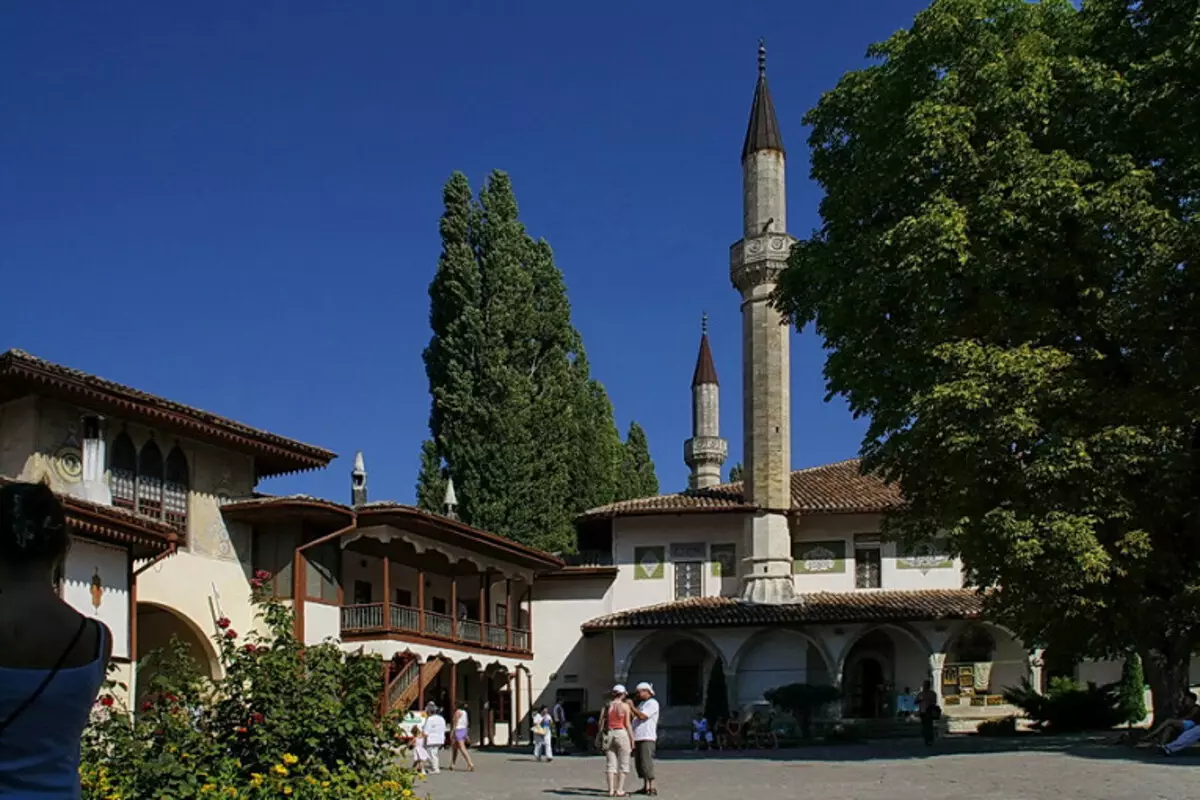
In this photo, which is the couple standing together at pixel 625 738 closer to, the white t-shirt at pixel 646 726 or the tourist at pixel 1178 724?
the white t-shirt at pixel 646 726

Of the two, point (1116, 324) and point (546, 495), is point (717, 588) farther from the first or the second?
point (1116, 324)

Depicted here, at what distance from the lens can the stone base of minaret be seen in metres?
37.0

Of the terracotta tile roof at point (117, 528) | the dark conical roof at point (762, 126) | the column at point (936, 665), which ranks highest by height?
the dark conical roof at point (762, 126)

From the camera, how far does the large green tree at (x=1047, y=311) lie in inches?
741

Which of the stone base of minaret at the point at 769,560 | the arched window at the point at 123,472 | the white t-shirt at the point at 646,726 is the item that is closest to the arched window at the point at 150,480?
the arched window at the point at 123,472

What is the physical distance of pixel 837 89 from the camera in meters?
23.9

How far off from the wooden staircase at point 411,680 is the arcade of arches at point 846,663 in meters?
7.52

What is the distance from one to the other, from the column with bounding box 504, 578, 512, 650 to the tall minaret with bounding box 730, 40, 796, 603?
6076 mm

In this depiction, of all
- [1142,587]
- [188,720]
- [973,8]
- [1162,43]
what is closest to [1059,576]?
[1142,587]

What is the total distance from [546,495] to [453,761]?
53.9ft

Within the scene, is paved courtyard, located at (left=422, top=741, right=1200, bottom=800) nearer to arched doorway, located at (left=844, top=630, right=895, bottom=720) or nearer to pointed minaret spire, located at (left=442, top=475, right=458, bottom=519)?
pointed minaret spire, located at (left=442, top=475, right=458, bottom=519)

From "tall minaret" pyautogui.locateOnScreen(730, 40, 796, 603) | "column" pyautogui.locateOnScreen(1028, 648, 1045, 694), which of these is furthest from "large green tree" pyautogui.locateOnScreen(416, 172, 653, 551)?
"column" pyautogui.locateOnScreen(1028, 648, 1045, 694)

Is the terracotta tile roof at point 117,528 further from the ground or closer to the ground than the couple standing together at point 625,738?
further from the ground

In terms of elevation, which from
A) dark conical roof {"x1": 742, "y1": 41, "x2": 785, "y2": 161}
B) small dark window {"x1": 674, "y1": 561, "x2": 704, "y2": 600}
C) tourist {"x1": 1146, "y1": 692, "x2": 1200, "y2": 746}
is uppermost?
dark conical roof {"x1": 742, "y1": 41, "x2": 785, "y2": 161}
